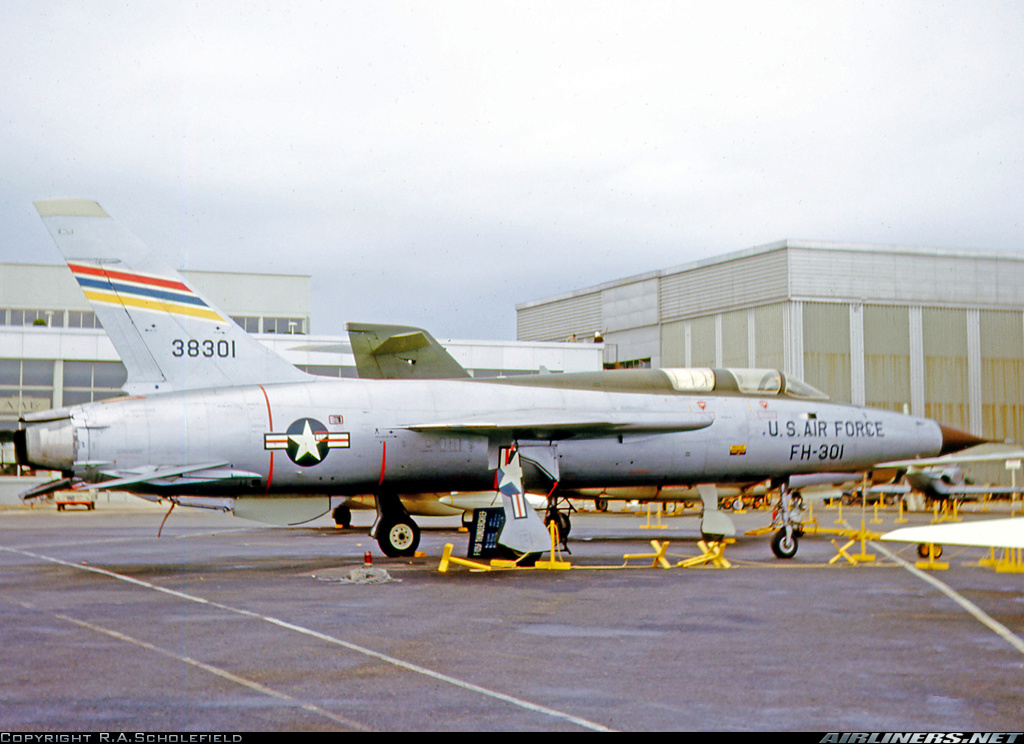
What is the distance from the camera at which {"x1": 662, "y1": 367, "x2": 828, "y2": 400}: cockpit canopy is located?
18.0 m

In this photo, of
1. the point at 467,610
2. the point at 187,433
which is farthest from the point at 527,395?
the point at 467,610

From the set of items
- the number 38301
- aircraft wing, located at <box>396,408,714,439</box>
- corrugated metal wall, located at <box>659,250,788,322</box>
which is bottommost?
aircraft wing, located at <box>396,408,714,439</box>

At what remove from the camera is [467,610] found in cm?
1066

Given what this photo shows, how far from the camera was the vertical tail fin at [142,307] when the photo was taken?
1468 centimetres

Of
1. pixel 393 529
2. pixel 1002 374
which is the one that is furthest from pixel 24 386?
pixel 1002 374

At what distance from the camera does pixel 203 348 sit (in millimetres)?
15414

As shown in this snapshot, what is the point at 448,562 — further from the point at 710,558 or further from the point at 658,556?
the point at 710,558

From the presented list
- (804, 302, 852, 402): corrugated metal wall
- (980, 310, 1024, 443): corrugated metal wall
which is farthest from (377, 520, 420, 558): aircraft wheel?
(980, 310, 1024, 443): corrugated metal wall

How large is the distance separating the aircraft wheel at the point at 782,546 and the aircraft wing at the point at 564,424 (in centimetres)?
232

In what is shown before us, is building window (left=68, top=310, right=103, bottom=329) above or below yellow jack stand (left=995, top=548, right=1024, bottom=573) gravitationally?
above

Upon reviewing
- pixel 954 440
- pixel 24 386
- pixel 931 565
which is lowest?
pixel 931 565

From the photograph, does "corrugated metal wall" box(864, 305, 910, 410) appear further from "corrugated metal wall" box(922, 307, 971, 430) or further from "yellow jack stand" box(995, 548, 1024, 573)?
"yellow jack stand" box(995, 548, 1024, 573)

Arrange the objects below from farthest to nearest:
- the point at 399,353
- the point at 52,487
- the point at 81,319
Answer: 1. the point at 81,319
2. the point at 399,353
3. the point at 52,487

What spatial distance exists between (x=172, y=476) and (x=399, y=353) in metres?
6.44
